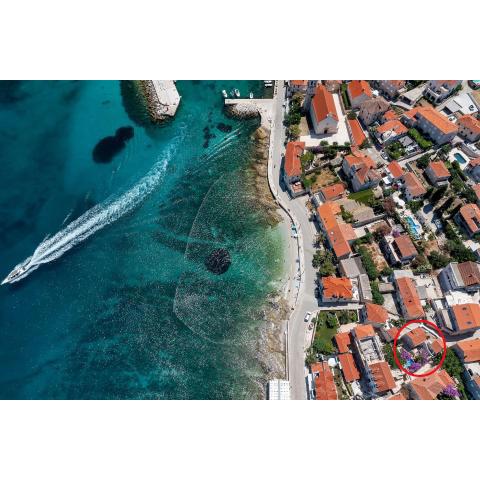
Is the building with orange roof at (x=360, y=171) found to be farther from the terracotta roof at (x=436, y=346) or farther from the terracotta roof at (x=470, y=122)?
the terracotta roof at (x=436, y=346)

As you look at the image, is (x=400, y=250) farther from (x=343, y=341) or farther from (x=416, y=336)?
(x=343, y=341)

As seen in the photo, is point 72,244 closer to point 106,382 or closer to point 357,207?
point 106,382

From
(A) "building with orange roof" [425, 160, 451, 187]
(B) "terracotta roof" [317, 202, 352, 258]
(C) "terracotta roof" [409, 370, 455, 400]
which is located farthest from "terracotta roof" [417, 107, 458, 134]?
(C) "terracotta roof" [409, 370, 455, 400]

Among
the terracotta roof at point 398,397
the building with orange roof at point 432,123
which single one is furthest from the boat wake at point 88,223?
the terracotta roof at point 398,397

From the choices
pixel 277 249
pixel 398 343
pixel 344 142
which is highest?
pixel 344 142

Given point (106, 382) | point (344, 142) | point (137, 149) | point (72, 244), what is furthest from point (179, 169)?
point (106, 382)
